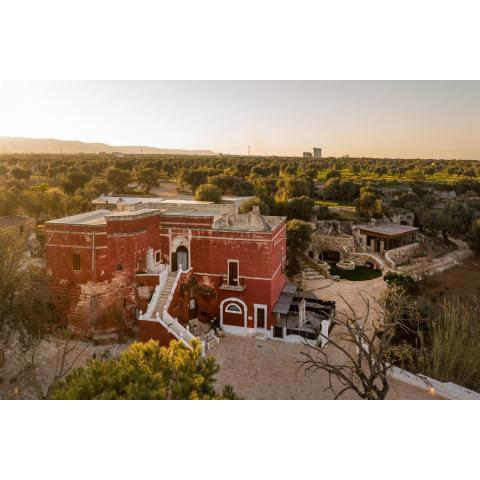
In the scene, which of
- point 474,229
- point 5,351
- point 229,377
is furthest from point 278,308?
point 474,229

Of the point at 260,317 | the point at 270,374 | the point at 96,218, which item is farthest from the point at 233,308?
the point at 96,218

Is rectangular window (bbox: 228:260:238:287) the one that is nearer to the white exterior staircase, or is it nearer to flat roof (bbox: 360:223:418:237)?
the white exterior staircase

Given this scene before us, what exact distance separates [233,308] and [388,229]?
18667 millimetres

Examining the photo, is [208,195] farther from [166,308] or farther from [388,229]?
[166,308]

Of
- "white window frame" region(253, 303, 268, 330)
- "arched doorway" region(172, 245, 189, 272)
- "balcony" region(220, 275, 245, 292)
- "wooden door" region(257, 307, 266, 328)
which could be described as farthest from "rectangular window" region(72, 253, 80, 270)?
"wooden door" region(257, 307, 266, 328)

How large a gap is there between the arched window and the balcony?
0.77m

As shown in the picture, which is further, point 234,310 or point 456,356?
point 234,310

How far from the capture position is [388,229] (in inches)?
1260

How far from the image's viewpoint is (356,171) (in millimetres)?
61375

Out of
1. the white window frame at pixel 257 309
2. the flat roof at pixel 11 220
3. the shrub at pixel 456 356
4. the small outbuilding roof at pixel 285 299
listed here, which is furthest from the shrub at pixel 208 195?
the shrub at pixel 456 356

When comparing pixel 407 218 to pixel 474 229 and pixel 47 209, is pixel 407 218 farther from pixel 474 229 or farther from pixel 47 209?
pixel 47 209

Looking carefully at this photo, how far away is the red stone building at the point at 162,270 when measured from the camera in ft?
52.0

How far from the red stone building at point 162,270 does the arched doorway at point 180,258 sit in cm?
4

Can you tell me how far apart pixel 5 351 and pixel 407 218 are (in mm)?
32580
